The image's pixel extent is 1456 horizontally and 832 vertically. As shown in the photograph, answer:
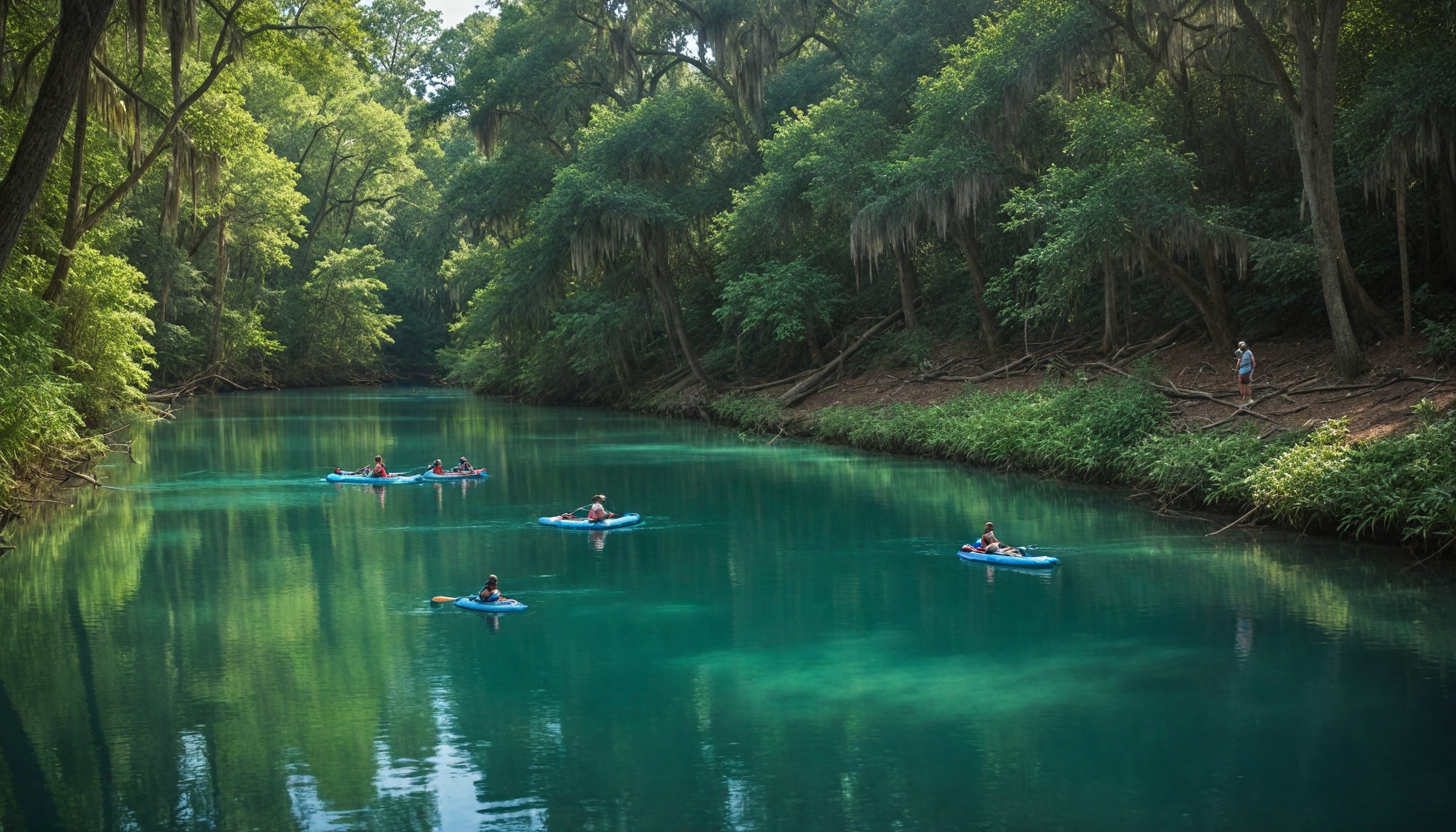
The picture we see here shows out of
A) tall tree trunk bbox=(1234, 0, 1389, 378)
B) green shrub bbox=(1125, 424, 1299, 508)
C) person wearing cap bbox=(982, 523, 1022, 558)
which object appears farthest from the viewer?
tall tree trunk bbox=(1234, 0, 1389, 378)

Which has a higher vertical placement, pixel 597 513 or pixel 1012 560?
pixel 597 513

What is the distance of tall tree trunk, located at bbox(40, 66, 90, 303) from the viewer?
20.1 metres

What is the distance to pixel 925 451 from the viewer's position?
93.5ft

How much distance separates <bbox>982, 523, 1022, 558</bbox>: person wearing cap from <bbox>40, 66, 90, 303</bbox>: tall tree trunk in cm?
1512

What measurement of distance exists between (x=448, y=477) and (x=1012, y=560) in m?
14.3

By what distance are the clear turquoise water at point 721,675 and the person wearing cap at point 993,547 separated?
58cm

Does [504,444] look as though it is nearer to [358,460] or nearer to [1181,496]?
[358,460]

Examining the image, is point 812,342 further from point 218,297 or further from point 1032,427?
point 218,297

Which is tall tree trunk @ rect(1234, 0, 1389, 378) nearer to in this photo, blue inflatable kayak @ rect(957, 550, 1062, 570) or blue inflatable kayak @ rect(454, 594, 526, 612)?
blue inflatable kayak @ rect(957, 550, 1062, 570)

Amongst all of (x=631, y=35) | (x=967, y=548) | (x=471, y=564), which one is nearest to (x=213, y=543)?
(x=471, y=564)

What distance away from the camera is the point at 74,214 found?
818 inches

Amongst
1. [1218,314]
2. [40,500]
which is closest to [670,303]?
[1218,314]

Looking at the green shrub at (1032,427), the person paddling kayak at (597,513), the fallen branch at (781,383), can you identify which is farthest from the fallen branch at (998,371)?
the person paddling kayak at (597,513)

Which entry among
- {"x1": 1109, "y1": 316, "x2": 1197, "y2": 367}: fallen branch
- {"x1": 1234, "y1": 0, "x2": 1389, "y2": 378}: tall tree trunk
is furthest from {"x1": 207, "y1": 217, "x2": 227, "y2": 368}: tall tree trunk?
{"x1": 1234, "y1": 0, "x2": 1389, "y2": 378}: tall tree trunk
